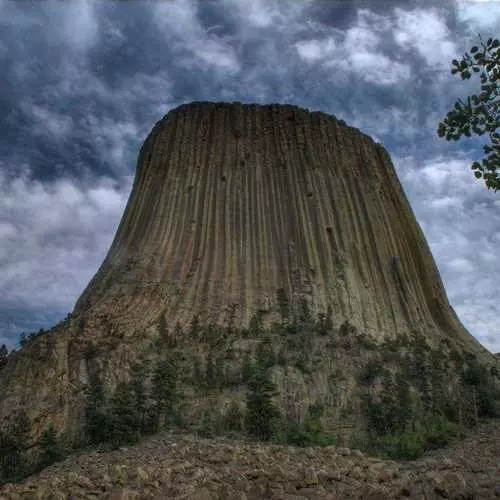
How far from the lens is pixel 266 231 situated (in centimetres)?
3145

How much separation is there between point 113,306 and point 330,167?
16.0 m

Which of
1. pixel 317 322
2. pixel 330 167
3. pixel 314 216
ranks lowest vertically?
pixel 317 322

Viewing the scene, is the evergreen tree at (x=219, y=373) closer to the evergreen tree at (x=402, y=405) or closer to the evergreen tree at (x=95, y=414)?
the evergreen tree at (x=95, y=414)

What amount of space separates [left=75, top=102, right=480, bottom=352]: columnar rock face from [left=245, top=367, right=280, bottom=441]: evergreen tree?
25.6 ft

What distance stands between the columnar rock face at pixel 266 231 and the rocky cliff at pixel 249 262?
0.08 metres

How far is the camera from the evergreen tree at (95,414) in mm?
Answer: 17969

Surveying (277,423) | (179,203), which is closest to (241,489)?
(277,423)

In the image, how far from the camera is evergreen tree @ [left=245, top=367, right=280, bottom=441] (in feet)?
59.0

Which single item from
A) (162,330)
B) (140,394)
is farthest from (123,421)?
(162,330)

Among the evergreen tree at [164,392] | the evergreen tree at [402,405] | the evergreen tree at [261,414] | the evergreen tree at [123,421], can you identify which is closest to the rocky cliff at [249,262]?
the evergreen tree at [164,392]

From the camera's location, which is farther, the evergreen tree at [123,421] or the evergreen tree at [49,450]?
the evergreen tree at [123,421]

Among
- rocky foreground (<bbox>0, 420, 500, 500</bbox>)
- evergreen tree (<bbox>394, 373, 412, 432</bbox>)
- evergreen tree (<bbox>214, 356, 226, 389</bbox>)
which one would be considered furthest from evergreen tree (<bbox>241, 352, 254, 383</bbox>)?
rocky foreground (<bbox>0, 420, 500, 500</bbox>)

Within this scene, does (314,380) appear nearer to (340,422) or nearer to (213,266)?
(340,422)

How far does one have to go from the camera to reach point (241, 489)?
7.46m
